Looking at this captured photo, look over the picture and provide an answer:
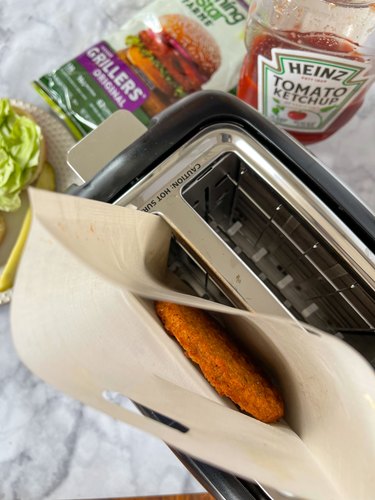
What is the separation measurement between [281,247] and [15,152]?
36cm

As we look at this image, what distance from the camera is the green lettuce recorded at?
619 mm

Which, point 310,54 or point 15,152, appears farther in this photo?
point 15,152

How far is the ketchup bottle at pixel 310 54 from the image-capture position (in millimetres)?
458

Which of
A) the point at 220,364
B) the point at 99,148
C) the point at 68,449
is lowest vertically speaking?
the point at 68,449

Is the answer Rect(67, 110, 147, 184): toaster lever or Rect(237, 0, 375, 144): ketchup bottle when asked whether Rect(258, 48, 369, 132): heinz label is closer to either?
Rect(237, 0, 375, 144): ketchup bottle

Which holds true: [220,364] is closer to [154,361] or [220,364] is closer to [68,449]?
[154,361]

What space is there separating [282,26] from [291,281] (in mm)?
257

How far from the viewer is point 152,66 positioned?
0.69m

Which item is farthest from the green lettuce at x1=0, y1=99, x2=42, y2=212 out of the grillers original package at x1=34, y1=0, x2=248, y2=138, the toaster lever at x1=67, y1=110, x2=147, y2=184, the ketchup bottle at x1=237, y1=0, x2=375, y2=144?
the ketchup bottle at x1=237, y1=0, x2=375, y2=144

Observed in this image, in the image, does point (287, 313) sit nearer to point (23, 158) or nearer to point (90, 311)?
point (90, 311)

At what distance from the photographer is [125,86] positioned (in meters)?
0.68

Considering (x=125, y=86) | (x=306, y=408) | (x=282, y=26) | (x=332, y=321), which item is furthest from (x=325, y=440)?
(x=125, y=86)

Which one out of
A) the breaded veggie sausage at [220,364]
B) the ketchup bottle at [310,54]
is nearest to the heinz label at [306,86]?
the ketchup bottle at [310,54]

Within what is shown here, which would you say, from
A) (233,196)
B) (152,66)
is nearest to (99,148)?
(233,196)
